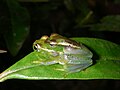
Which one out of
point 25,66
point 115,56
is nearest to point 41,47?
point 25,66

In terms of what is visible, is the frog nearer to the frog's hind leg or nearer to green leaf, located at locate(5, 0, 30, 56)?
the frog's hind leg

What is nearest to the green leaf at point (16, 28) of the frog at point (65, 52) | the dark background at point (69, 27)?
the dark background at point (69, 27)

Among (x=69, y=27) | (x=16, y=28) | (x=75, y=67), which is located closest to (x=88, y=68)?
(x=75, y=67)

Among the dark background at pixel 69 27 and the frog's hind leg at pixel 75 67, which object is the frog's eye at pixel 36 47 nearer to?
the frog's hind leg at pixel 75 67

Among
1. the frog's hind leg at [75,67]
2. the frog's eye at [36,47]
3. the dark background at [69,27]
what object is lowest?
the dark background at [69,27]

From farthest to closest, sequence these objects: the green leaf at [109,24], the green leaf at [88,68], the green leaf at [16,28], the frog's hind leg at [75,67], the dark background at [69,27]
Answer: the dark background at [69,27] → the green leaf at [109,24] → the green leaf at [16,28] → the frog's hind leg at [75,67] → the green leaf at [88,68]

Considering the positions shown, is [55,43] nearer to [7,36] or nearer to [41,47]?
[41,47]

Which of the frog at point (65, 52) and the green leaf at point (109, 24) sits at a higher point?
the frog at point (65, 52)
